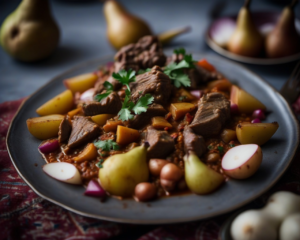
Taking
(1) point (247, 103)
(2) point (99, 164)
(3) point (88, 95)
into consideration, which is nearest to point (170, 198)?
(2) point (99, 164)

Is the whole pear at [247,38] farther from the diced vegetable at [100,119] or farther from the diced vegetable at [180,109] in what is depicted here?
the diced vegetable at [100,119]

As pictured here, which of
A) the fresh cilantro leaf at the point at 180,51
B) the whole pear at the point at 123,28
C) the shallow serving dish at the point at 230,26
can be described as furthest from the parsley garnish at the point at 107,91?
the shallow serving dish at the point at 230,26

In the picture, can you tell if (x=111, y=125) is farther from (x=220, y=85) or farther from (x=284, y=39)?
(x=284, y=39)

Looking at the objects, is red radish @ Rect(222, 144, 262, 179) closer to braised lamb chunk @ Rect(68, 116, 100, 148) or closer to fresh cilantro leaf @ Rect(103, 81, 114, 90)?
braised lamb chunk @ Rect(68, 116, 100, 148)

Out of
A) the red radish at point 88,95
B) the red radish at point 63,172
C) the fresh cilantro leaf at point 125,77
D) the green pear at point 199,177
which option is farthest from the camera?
the red radish at point 88,95

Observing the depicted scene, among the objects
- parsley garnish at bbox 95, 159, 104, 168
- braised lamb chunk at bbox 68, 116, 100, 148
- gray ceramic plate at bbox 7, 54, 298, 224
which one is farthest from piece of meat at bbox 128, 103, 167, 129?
gray ceramic plate at bbox 7, 54, 298, 224
